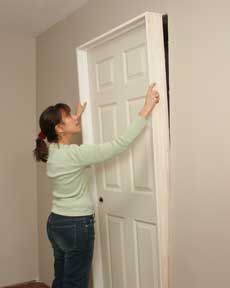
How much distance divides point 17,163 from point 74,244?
5.22 feet

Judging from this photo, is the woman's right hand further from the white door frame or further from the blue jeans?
the blue jeans

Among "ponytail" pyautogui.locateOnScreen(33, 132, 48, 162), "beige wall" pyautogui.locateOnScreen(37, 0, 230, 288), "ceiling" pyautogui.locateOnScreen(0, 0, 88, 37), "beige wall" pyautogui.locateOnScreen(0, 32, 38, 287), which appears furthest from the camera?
"beige wall" pyautogui.locateOnScreen(0, 32, 38, 287)

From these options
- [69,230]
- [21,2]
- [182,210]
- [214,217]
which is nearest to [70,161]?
[69,230]

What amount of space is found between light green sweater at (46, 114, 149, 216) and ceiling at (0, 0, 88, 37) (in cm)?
123

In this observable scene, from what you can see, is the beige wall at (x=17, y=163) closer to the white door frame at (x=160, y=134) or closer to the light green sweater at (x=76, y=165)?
the light green sweater at (x=76, y=165)

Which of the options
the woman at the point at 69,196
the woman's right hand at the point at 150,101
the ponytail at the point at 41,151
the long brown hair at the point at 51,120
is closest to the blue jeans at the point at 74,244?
the woman at the point at 69,196

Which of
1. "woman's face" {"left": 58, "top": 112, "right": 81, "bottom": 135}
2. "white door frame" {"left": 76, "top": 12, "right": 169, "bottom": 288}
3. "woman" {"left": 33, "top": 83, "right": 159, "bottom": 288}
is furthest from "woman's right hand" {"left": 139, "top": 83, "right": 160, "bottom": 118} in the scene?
"woman's face" {"left": 58, "top": 112, "right": 81, "bottom": 135}

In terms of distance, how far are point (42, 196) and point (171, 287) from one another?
1856 mm

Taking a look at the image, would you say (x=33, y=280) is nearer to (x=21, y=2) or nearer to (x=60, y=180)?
(x=60, y=180)

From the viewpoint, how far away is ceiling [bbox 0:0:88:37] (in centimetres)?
304

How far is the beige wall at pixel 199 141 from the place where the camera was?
1.94 m

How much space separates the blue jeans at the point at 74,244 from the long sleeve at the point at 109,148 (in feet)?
1.26

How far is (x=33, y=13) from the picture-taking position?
→ 326 cm

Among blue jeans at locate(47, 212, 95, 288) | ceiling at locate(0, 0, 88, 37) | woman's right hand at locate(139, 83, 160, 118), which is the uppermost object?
ceiling at locate(0, 0, 88, 37)
